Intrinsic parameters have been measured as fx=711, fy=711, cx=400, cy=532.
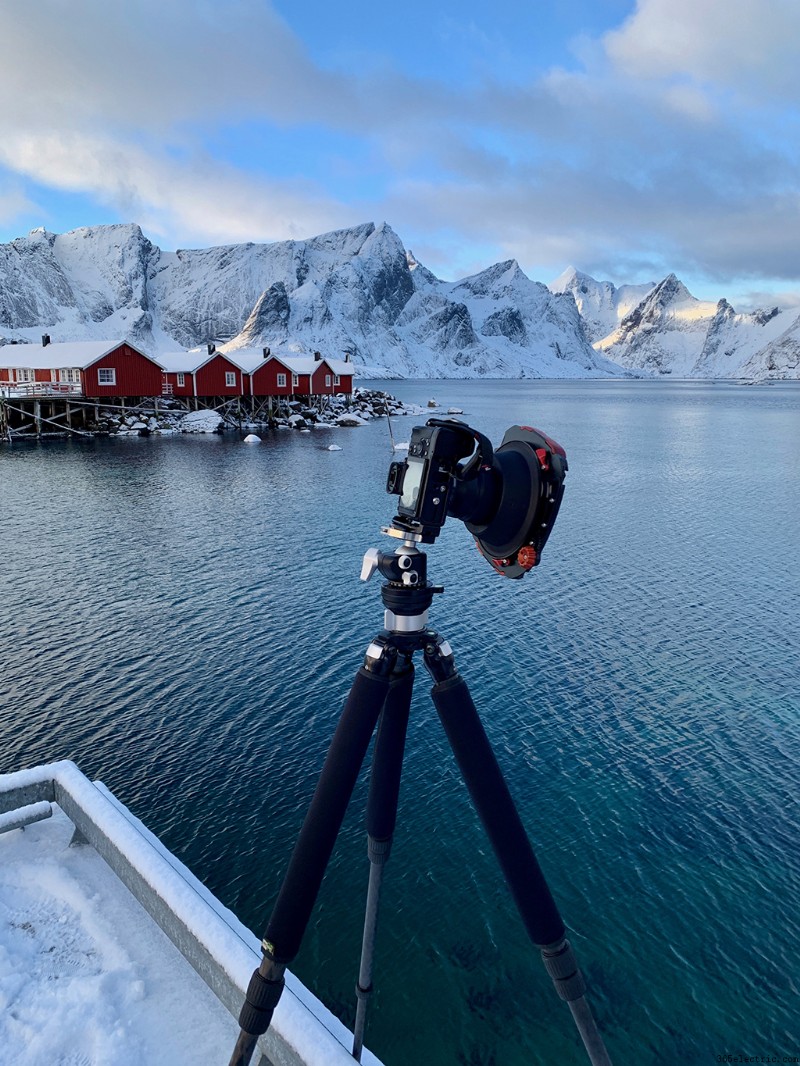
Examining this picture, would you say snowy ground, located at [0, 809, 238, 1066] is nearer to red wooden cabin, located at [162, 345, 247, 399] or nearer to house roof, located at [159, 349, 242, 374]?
house roof, located at [159, 349, 242, 374]

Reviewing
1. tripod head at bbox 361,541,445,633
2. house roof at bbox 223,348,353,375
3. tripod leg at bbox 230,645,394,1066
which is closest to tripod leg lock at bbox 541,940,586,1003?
tripod leg at bbox 230,645,394,1066

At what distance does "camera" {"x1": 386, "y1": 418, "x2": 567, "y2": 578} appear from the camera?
128 inches

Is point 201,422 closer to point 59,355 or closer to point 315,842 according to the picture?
point 59,355

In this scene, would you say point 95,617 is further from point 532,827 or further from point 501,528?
point 501,528

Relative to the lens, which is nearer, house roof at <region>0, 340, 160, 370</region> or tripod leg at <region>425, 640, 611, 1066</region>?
tripod leg at <region>425, 640, 611, 1066</region>

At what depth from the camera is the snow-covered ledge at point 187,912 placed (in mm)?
4711

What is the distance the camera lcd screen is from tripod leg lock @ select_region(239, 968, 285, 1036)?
7.88 feet

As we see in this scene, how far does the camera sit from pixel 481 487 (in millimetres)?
3385

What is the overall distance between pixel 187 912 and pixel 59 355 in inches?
3100

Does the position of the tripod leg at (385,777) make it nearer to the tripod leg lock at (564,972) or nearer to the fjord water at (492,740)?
the tripod leg lock at (564,972)

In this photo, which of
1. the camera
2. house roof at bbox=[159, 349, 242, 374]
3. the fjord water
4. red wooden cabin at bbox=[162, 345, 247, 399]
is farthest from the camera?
red wooden cabin at bbox=[162, 345, 247, 399]

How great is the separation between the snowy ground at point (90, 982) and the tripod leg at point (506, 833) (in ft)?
9.03

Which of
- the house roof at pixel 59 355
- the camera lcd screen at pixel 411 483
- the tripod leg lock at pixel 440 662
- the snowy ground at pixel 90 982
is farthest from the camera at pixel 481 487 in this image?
the house roof at pixel 59 355

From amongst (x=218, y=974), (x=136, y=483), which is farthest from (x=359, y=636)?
(x=136, y=483)
